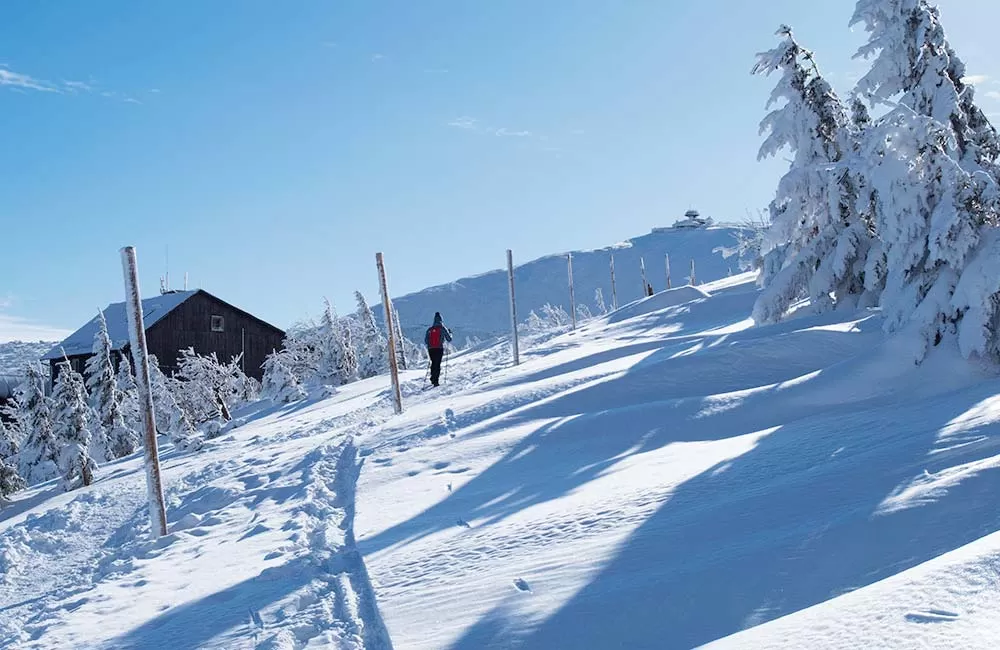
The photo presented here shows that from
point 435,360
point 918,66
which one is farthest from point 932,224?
point 435,360

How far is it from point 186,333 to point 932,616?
154 feet

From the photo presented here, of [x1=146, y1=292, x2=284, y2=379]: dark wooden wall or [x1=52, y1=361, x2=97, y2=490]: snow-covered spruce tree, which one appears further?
[x1=146, y1=292, x2=284, y2=379]: dark wooden wall

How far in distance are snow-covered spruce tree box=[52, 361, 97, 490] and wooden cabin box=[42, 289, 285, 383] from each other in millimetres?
17232

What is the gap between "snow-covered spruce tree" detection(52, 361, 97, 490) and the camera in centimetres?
2152

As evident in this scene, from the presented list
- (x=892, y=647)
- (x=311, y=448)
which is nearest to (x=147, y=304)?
(x=311, y=448)

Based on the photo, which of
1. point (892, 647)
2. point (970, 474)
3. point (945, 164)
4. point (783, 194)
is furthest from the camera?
point (783, 194)

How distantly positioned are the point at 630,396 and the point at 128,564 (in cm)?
786

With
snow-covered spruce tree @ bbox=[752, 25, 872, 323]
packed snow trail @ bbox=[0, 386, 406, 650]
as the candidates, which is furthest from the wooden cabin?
snow-covered spruce tree @ bbox=[752, 25, 872, 323]

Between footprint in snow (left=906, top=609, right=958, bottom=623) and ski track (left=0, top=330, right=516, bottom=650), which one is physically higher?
footprint in snow (left=906, top=609, right=958, bottom=623)

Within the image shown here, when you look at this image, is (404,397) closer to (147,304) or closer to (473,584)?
(473,584)

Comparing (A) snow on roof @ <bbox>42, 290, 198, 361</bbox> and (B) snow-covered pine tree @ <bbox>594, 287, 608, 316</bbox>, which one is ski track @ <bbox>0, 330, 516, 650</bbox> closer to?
(A) snow on roof @ <bbox>42, 290, 198, 361</bbox>

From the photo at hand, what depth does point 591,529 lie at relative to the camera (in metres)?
5.73

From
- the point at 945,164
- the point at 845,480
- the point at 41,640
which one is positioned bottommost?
the point at 41,640

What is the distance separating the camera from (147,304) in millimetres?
46250
